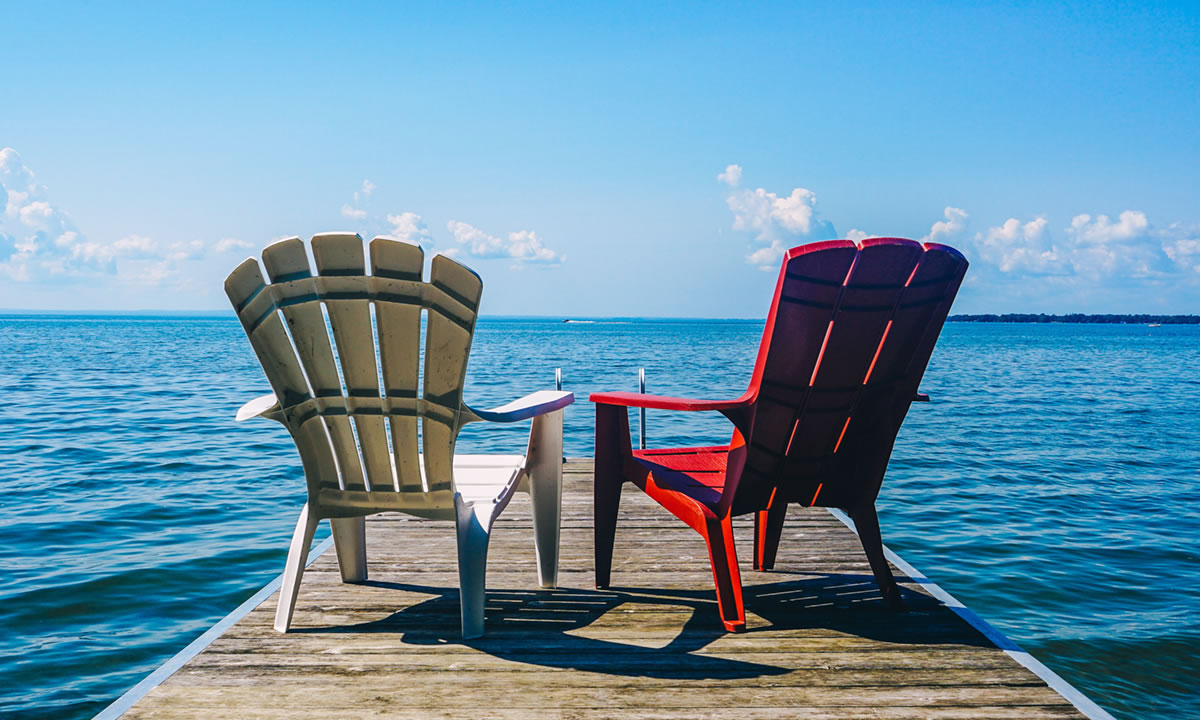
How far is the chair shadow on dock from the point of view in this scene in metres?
Answer: 2.36

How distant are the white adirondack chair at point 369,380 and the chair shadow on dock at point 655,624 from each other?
0.21 m

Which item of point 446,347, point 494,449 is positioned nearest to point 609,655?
point 446,347

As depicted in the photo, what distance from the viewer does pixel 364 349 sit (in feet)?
8.16

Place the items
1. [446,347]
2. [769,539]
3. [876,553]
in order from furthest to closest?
[769,539], [876,553], [446,347]

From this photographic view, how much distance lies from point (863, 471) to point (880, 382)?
0.37 metres

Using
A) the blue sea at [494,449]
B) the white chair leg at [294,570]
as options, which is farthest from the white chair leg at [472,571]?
the blue sea at [494,449]

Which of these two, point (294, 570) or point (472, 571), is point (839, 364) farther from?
point (294, 570)

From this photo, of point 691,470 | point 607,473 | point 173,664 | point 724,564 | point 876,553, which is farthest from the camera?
point 691,470

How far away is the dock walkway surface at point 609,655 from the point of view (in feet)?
6.72

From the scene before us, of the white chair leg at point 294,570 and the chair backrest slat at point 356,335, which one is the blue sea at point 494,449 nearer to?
the white chair leg at point 294,570

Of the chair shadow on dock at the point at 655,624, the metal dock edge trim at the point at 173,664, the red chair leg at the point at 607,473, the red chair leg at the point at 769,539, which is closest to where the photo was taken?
the metal dock edge trim at the point at 173,664

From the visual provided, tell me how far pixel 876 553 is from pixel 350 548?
2.11 m

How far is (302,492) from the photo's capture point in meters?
7.01

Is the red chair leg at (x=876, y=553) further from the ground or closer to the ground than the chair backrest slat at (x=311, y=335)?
closer to the ground
